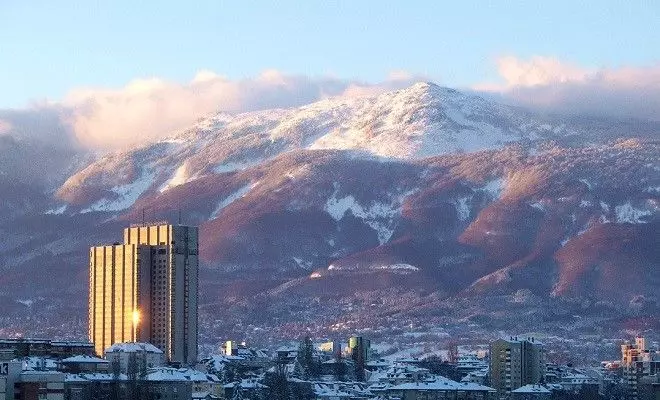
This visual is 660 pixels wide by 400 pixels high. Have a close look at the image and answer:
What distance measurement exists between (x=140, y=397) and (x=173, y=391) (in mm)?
4974

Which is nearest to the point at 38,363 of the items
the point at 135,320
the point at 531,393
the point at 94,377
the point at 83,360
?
the point at 94,377

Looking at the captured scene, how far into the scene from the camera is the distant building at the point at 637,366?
140 metres

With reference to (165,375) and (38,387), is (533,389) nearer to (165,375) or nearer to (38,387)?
(165,375)

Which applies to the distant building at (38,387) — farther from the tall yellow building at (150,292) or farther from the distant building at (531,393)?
the tall yellow building at (150,292)

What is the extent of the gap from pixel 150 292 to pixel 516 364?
20018mm

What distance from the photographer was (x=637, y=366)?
144 meters

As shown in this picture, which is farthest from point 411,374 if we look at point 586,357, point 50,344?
point 586,357

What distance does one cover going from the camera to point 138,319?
13975 centimetres

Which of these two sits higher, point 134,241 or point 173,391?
point 134,241

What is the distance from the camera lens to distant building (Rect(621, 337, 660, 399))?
140 meters

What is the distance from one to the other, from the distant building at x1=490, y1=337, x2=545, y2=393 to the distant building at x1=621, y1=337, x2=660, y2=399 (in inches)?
192

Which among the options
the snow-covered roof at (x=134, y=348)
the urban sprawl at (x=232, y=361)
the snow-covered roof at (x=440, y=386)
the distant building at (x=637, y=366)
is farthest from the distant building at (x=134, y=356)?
the distant building at (x=637, y=366)

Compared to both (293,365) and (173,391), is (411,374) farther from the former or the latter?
(173,391)

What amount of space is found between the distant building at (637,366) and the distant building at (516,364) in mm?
4889
